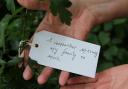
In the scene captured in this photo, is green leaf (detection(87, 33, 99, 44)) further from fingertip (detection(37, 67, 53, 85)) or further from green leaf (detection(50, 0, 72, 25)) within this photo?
green leaf (detection(50, 0, 72, 25))

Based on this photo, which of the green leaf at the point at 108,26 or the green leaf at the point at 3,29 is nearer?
the green leaf at the point at 3,29

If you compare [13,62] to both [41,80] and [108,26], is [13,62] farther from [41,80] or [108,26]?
[108,26]

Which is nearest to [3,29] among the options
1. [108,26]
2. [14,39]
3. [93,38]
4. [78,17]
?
[14,39]

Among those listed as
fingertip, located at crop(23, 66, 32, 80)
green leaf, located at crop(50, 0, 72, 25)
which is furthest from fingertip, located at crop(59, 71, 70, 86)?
green leaf, located at crop(50, 0, 72, 25)

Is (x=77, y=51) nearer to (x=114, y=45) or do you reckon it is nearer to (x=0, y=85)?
(x=0, y=85)

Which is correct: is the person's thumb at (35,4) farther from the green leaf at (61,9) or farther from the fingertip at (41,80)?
the fingertip at (41,80)

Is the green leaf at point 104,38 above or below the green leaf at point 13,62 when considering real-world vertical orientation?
below

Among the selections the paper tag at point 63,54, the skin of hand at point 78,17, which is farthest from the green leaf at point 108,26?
the paper tag at point 63,54
